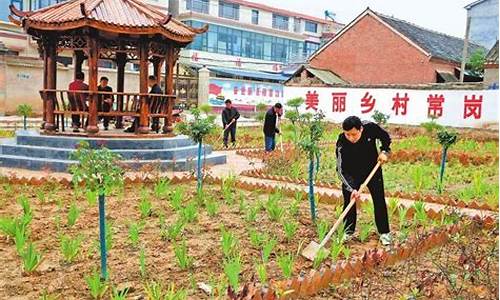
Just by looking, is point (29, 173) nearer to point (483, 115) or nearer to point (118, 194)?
point (118, 194)

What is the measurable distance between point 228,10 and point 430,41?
2248 centimetres

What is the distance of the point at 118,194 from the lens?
7645mm

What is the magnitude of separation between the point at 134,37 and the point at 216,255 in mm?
6948

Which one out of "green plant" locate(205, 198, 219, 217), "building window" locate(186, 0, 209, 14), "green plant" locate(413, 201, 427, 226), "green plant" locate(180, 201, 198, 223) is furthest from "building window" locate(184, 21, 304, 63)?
"green plant" locate(413, 201, 427, 226)

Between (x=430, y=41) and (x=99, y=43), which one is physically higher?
(x=430, y=41)

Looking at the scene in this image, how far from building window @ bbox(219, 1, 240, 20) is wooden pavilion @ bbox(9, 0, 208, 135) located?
3562cm

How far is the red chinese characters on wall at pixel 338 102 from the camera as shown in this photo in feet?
72.7

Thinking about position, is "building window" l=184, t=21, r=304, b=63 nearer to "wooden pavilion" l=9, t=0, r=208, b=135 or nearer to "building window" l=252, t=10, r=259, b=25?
"building window" l=252, t=10, r=259, b=25

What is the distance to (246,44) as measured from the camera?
4441 cm

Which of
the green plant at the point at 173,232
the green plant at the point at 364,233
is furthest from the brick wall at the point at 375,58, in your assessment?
the green plant at the point at 173,232

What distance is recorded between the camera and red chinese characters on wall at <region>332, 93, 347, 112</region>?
22.2 m

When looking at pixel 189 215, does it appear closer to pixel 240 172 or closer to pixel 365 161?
pixel 365 161

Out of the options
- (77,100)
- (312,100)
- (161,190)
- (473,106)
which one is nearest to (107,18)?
(77,100)

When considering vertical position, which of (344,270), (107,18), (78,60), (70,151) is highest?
(107,18)
